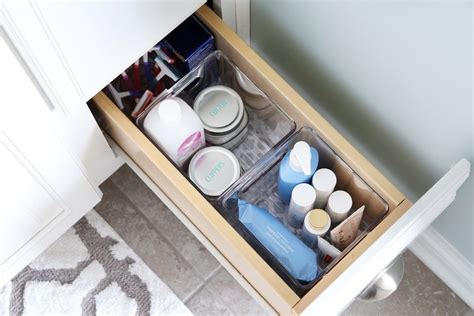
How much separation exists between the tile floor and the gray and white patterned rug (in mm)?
25

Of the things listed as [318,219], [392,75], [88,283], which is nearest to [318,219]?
[318,219]

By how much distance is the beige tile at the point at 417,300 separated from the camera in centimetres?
123

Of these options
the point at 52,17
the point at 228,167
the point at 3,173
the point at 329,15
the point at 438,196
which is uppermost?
the point at 52,17

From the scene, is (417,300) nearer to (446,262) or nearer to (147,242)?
(446,262)

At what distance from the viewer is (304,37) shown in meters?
1.01

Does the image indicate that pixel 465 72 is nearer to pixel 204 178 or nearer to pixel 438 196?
pixel 438 196

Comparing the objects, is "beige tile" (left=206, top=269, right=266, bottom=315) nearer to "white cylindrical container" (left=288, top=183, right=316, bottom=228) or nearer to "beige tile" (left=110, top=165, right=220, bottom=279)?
"beige tile" (left=110, top=165, right=220, bottom=279)

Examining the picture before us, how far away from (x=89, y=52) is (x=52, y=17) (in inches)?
4.3

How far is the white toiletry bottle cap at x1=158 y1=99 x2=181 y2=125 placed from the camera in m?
0.89

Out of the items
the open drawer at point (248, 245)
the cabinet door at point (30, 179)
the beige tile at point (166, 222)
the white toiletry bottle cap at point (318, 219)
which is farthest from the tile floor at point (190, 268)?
the white toiletry bottle cap at point (318, 219)

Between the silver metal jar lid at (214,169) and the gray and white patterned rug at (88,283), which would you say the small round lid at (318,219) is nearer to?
the silver metal jar lid at (214,169)

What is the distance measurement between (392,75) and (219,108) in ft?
0.87

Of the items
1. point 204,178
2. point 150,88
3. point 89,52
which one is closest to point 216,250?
point 204,178

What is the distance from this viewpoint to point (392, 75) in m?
0.87
